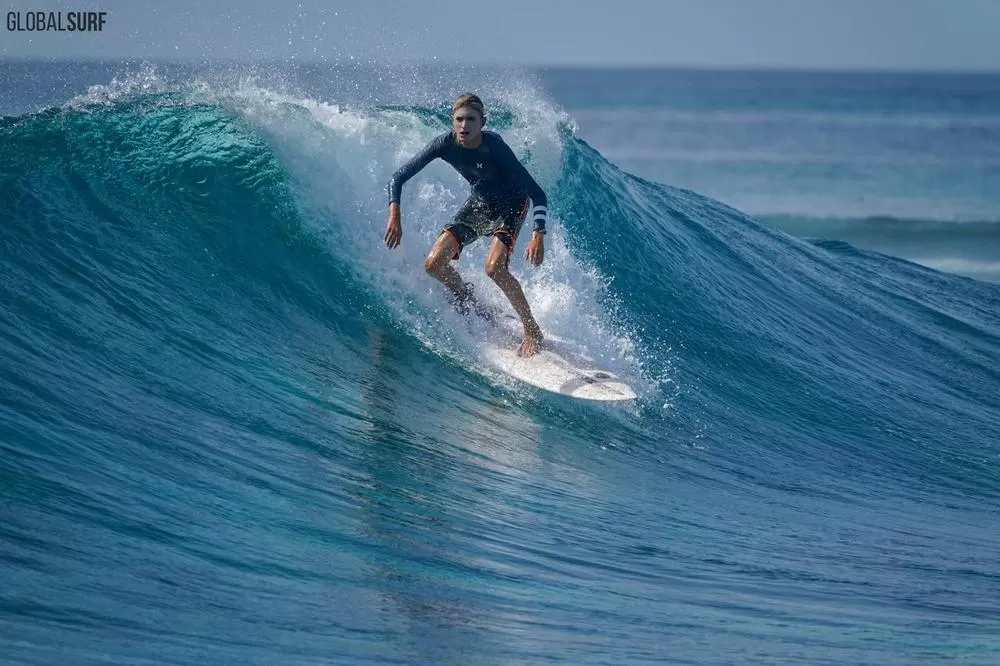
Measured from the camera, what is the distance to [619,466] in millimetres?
7363

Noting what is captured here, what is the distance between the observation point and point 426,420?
291 inches

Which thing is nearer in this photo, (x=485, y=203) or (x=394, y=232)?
(x=394, y=232)

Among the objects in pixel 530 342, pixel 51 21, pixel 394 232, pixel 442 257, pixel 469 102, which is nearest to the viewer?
pixel 469 102

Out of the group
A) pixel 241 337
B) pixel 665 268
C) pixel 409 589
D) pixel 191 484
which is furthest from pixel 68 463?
pixel 665 268

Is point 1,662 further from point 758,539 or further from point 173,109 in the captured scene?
point 173,109

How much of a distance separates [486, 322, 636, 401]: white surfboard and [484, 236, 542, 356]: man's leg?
154 mm

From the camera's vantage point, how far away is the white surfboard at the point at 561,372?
306 inches

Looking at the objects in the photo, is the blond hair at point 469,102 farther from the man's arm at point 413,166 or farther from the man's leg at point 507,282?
the man's leg at point 507,282

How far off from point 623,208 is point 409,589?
6.76 m

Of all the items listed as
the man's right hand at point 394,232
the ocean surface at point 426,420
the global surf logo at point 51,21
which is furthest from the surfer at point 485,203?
the global surf logo at point 51,21

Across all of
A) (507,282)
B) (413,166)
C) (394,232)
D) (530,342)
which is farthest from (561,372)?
(413,166)

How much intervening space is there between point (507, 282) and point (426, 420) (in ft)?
3.21

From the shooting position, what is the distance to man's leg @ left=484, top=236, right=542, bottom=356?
25.0 feet

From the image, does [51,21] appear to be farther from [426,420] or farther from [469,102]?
[426,420]
